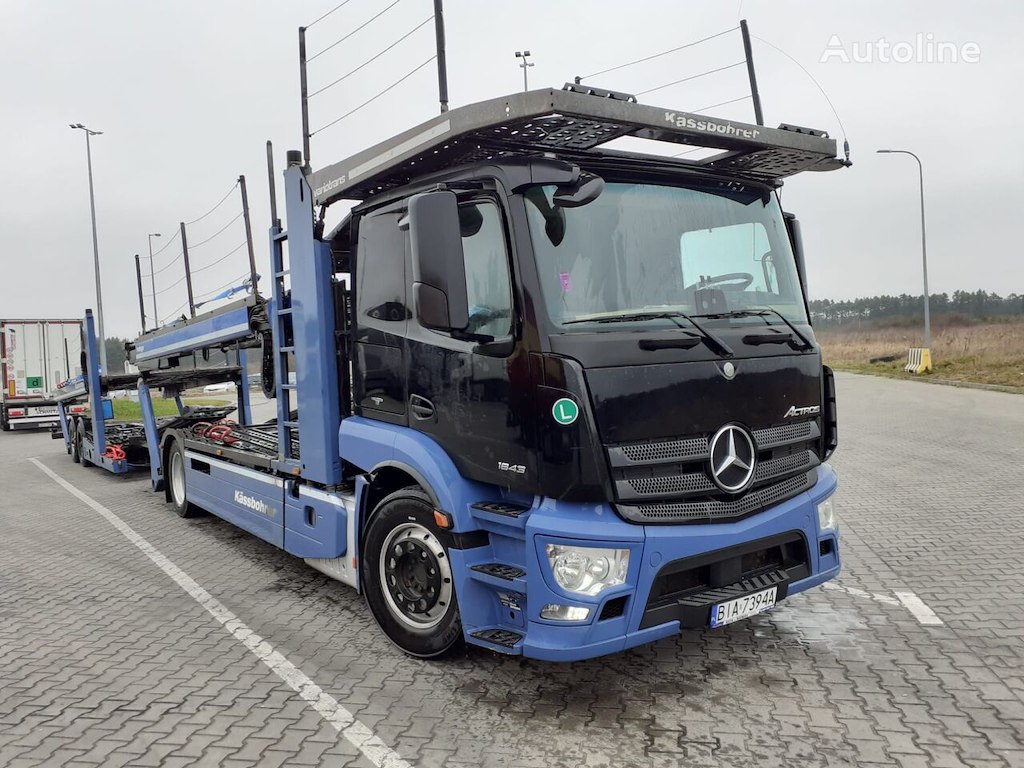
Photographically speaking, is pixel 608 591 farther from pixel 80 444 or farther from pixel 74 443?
pixel 74 443

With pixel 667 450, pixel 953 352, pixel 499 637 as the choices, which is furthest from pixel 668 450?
pixel 953 352

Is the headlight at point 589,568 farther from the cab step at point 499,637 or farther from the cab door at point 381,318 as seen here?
the cab door at point 381,318

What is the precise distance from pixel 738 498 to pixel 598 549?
2.61 ft

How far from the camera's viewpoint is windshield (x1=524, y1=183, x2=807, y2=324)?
3412 mm

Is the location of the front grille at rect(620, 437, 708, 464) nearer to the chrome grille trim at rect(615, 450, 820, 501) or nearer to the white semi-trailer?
the chrome grille trim at rect(615, 450, 820, 501)

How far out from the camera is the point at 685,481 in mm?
3404

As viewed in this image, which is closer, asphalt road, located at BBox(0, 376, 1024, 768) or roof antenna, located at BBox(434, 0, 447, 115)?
asphalt road, located at BBox(0, 376, 1024, 768)

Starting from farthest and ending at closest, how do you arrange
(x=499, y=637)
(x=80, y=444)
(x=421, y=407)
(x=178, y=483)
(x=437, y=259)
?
(x=80, y=444) < (x=178, y=483) < (x=421, y=407) < (x=499, y=637) < (x=437, y=259)

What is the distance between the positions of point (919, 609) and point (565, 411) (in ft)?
9.78

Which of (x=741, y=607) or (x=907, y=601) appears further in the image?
(x=907, y=601)

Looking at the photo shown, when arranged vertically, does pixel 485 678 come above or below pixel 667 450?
below

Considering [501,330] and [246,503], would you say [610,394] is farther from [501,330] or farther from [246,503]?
[246,503]

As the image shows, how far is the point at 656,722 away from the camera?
3326 millimetres

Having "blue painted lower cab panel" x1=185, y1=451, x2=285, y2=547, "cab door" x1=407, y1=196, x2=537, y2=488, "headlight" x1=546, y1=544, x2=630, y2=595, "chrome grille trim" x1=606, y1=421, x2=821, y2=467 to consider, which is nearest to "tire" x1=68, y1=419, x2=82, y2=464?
"blue painted lower cab panel" x1=185, y1=451, x2=285, y2=547
